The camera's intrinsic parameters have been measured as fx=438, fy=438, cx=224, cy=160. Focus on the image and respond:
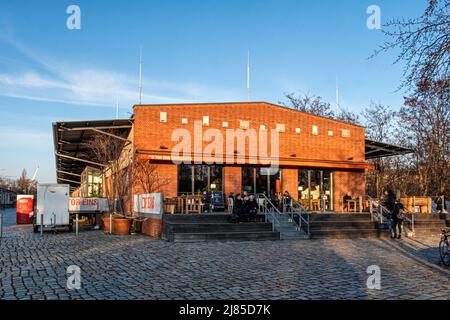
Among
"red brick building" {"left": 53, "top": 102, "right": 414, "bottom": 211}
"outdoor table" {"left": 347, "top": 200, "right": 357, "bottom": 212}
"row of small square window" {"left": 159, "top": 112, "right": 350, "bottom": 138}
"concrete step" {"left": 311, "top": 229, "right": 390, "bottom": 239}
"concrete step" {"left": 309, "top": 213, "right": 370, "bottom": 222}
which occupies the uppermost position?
"row of small square window" {"left": 159, "top": 112, "right": 350, "bottom": 138}

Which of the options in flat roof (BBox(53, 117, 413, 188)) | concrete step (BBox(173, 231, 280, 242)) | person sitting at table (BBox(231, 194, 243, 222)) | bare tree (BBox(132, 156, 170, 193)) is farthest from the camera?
bare tree (BBox(132, 156, 170, 193))

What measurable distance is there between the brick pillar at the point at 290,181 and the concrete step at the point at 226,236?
8128mm

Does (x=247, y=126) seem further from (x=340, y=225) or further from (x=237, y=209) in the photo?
(x=340, y=225)

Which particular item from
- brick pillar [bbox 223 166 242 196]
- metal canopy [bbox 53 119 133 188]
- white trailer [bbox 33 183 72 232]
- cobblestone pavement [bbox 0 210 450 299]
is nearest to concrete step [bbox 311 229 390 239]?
cobblestone pavement [bbox 0 210 450 299]

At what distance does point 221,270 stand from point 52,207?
13060 millimetres

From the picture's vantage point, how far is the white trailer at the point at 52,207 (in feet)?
64.1

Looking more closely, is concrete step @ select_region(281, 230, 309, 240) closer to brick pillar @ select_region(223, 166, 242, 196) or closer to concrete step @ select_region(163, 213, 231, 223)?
concrete step @ select_region(163, 213, 231, 223)

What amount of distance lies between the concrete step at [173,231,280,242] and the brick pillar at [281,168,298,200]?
813 centimetres

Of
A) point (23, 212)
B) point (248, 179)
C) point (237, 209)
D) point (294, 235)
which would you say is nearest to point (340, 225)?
point (294, 235)

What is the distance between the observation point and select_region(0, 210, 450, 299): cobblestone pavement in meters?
7.06

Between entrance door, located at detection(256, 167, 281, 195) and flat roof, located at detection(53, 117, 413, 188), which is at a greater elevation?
flat roof, located at detection(53, 117, 413, 188)

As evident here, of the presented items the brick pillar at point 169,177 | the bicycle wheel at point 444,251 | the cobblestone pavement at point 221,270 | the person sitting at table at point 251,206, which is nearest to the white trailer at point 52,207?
the brick pillar at point 169,177

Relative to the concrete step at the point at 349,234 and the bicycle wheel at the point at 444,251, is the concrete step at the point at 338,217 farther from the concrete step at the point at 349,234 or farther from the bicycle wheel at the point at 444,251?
the bicycle wheel at the point at 444,251

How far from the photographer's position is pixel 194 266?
9.69m
